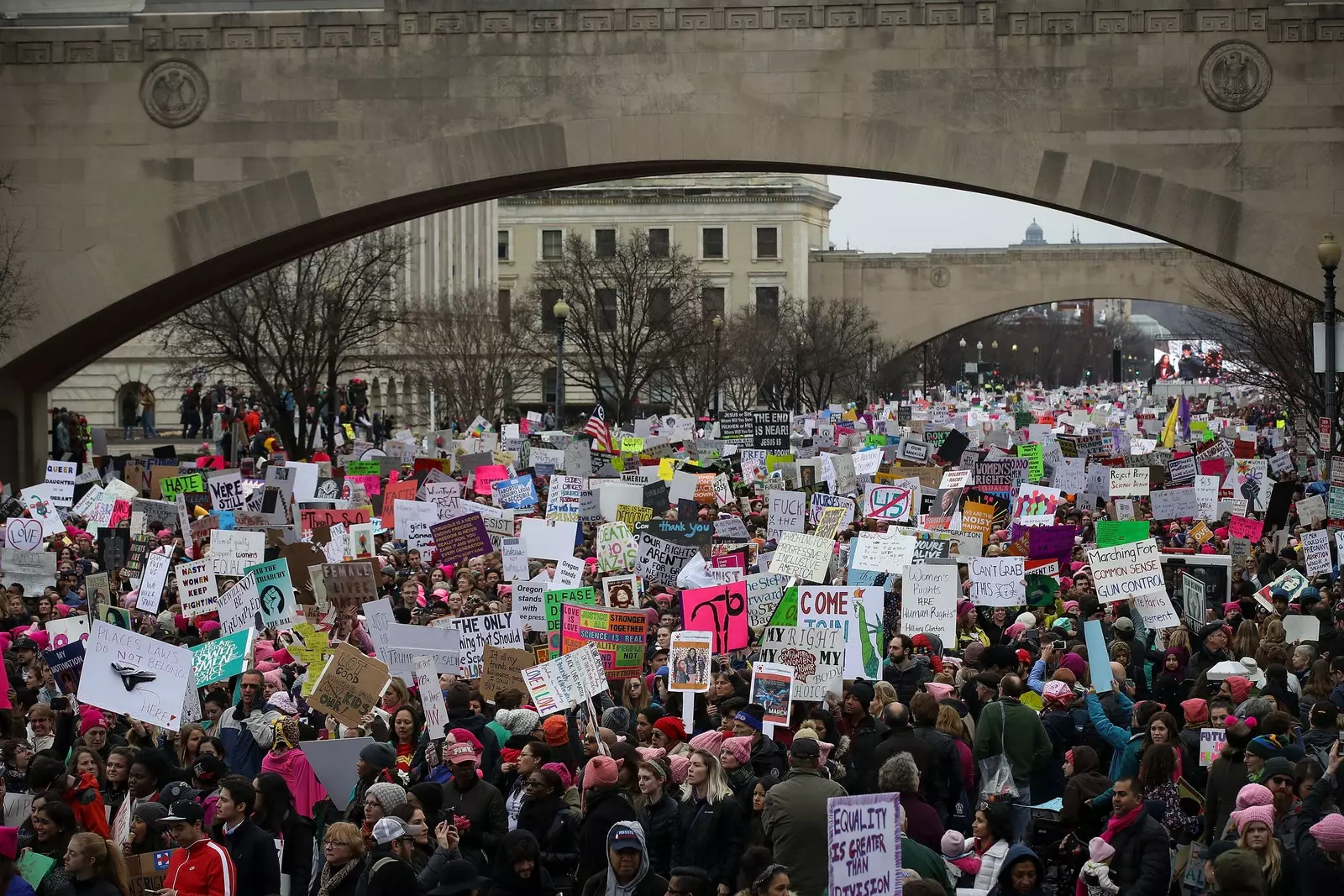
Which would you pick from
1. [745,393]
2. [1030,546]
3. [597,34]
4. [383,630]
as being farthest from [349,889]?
[745,393]

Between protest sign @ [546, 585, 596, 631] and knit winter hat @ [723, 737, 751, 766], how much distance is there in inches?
157

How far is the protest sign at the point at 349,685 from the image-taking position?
11.8m

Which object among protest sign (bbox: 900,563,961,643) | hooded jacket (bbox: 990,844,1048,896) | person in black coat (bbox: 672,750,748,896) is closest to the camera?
hooded jacket (bbox: 990,844,1048,896)

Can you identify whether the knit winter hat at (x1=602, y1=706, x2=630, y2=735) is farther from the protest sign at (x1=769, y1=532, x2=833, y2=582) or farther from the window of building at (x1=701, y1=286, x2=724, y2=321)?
the window of building at (x1=701, y1=286, x2=724, y2=321)

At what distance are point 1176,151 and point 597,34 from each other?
820cm

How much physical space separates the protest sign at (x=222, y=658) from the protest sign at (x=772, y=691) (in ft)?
11.8

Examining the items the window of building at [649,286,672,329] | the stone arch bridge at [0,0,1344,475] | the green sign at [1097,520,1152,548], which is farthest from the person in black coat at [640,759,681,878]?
the window of building at [649,286,672,329]

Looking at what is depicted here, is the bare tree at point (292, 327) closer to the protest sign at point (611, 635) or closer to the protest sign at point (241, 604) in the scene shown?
the protest sign at point (241, 604)

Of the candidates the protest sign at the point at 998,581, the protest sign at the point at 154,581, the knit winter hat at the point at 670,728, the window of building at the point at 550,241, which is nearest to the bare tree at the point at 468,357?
the window of building at the point at 550,241

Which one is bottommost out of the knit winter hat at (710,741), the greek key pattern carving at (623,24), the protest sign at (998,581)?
the knit winter hat at (710,741)

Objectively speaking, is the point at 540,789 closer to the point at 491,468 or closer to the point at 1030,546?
the point at 1030,546

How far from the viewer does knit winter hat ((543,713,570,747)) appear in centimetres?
1120

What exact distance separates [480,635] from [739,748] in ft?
13.5

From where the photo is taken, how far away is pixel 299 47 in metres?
29.5
